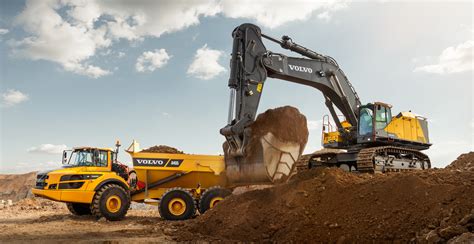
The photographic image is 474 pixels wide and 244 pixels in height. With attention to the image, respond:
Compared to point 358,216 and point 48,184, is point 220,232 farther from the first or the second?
point 48,184

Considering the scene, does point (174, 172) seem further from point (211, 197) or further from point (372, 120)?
point (372, 120)

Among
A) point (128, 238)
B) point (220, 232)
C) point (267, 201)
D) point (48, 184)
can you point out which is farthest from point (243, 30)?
point (48, 184)

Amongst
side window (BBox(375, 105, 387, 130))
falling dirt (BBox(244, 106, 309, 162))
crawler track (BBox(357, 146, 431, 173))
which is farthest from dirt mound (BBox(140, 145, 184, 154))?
side window (BBox(375, 105, 387, 130))

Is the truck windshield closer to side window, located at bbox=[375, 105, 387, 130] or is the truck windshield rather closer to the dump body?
the dump body

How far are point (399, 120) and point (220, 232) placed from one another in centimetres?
741

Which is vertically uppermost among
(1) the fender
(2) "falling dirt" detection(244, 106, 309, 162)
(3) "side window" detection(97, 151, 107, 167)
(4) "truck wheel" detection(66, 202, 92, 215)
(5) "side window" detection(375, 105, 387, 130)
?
(5) "side window" detection(375, 105, 387, 130)

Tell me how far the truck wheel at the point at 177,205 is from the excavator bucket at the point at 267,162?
117 inches

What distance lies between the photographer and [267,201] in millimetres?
8805

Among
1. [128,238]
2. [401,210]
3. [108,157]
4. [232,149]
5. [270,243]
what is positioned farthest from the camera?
[108,157]

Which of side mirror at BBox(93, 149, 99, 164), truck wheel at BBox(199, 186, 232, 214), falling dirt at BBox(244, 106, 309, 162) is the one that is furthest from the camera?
side mirror at BBox(93, 149, 99, 164)

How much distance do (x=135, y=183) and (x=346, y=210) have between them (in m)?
7.74

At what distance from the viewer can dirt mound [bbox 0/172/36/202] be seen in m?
30.5

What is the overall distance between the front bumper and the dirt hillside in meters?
3.79

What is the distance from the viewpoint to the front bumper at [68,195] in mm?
11500
